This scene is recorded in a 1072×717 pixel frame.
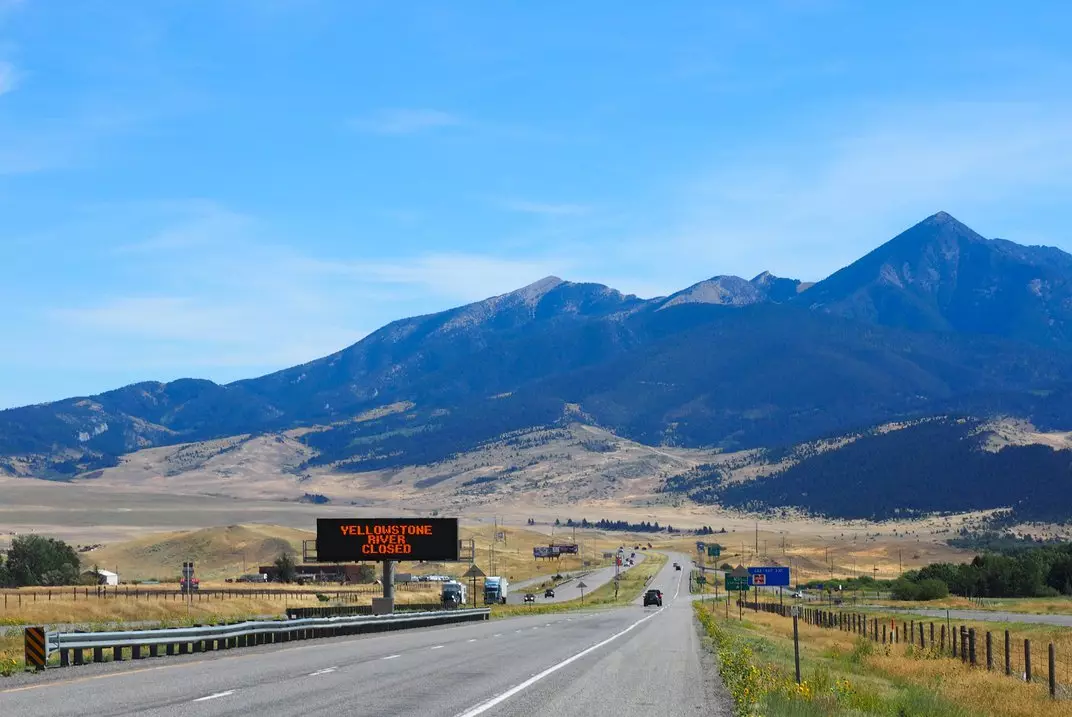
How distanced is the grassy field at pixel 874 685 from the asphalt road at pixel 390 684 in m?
0.89

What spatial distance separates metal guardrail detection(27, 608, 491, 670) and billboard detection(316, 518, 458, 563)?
1213 centimetres

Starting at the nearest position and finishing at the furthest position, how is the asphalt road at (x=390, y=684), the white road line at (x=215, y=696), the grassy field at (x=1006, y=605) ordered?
the asphalt road at (x=390, y=684)
the white road line at (x=215, y=696)
the grassy field at (x=1006, y=605)

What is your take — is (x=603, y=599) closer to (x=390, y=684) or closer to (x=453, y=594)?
(x=453, y=594)

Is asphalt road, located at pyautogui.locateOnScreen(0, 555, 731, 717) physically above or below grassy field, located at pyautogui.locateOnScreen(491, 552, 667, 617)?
above

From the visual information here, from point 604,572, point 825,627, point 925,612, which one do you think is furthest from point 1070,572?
point 604,572

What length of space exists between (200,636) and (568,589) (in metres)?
120

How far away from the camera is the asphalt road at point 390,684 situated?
20.2 m

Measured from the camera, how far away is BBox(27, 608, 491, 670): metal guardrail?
28.4 m

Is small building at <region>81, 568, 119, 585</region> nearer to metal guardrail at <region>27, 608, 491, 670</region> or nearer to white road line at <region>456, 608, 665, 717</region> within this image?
metal guardrail at <region>27, 608, 491, 670</region>

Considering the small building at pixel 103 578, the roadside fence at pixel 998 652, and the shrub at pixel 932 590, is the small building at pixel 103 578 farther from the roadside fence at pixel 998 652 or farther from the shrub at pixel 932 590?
the roadside fence at pixel 998 652

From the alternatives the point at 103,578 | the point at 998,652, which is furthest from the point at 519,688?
the point at 103,578

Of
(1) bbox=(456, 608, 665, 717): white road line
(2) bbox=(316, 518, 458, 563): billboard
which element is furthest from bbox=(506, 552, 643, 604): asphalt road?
(1) bbox=(456, 608, 665, 717): white road line

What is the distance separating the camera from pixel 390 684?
24766 mm

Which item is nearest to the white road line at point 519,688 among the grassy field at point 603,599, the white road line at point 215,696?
the white road line at point 215,696
